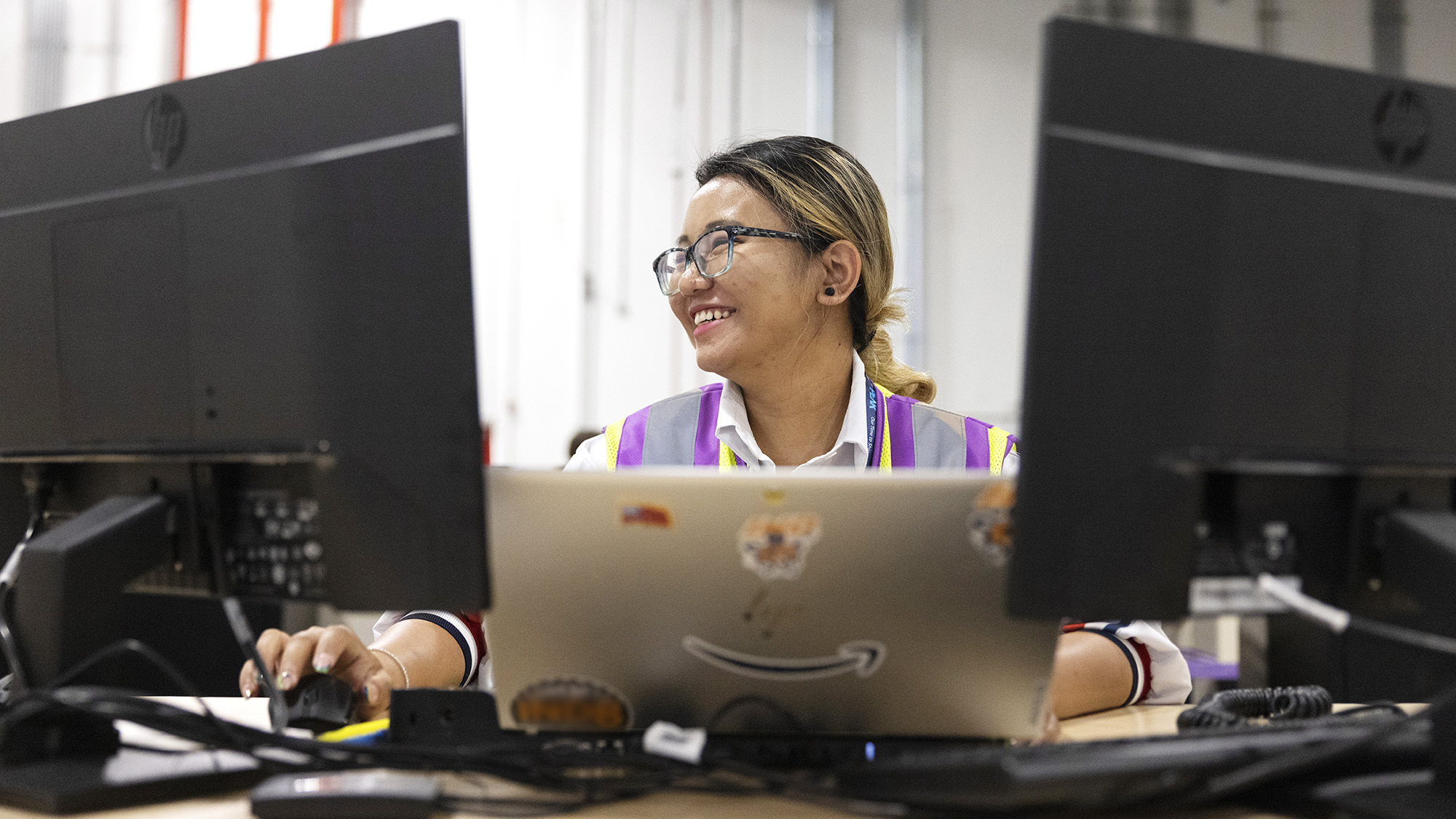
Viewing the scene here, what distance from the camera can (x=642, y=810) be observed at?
698 mm

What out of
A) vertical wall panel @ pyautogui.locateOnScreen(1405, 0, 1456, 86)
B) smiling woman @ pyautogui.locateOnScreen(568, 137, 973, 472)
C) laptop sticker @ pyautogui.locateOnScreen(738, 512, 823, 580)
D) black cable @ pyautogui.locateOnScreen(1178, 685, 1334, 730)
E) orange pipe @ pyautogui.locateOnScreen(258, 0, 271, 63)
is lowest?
black cable @ pyautogui.locateOnScreen(1178, 685, 1334, 730)

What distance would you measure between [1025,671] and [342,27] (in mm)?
3289

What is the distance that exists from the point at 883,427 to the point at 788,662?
0.95 m

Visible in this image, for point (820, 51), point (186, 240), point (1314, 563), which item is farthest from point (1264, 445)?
point (820, 51)

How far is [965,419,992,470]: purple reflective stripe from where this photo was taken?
1562 millimetres

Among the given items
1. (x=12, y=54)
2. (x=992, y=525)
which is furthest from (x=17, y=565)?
(x=12, y=54)

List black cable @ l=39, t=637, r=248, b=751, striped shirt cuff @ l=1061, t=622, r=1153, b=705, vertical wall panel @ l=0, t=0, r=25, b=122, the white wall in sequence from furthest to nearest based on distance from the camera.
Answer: the white wall < vertical wall panel @ l=0, t=0, r=25, b=122 < striped shirt cuff @ l=1061, t=622, r=1153, b=705 < black cable @ l=39, t=637, r=248, b=751

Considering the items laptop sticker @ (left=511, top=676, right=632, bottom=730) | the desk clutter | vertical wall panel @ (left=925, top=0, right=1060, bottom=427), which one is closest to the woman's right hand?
the desk clutter

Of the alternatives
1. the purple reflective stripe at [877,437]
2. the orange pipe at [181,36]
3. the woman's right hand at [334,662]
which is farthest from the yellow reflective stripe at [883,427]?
the orange pipe at [181,36]

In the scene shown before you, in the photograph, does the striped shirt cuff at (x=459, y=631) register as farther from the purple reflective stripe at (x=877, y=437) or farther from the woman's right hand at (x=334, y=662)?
the purple reflective stripe at (x=877, y=437)

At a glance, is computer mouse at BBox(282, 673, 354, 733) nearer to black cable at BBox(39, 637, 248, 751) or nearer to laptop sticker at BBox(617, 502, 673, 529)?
black cable at BBox(39, 637, 248, 751)

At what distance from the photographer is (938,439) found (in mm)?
1599

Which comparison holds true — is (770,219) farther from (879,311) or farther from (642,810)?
(642,810)

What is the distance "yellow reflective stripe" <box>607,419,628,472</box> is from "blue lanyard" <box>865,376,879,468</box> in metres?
0.41
